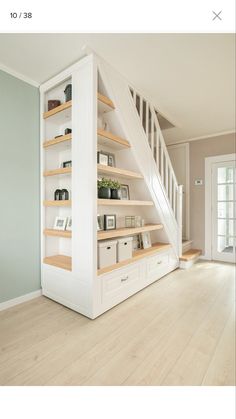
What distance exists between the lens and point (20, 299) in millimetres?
2223

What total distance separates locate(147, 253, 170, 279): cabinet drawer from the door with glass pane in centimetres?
144

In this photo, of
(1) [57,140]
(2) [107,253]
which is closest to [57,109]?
(1) [57,140]

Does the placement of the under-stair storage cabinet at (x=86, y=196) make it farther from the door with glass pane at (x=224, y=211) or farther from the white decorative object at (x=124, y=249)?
the door with glass pane at (x=224, y=211)

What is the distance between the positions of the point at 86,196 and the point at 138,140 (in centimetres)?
115

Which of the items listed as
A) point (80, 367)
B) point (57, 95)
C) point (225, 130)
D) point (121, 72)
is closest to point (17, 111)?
point (57, 95)

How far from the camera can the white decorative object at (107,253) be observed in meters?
2.05

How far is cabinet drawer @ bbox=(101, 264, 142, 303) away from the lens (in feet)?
6.71

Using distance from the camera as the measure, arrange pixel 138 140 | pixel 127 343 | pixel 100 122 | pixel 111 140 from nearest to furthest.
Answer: pixel 127 343, pixel 111 140, pixel 100 122, pixel 138 140

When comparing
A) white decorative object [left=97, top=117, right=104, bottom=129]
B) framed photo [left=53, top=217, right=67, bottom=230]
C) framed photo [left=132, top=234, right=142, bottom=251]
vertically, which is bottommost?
framed photo [left=132, top=234, right=142, bottom=251]

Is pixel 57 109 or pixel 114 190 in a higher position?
pixel 57 109

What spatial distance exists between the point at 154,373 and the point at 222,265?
2938 mm

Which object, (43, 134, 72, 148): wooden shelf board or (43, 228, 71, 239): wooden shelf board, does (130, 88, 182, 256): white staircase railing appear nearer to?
(43, 134, 72, 148): wooden shelf board

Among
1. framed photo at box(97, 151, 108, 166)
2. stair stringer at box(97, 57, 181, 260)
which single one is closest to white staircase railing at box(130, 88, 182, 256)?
stair stringer at box(97, 57, 181, 260)

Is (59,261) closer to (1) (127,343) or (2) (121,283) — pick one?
(2) (121,283)
